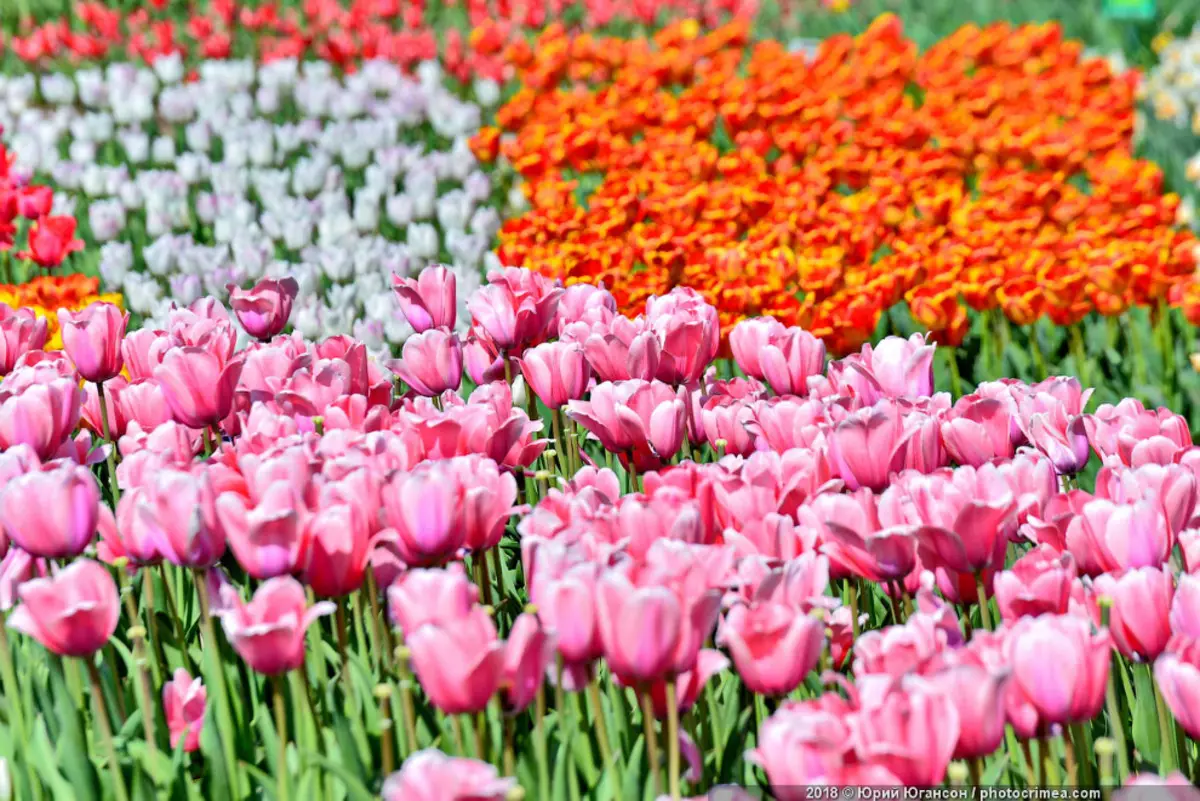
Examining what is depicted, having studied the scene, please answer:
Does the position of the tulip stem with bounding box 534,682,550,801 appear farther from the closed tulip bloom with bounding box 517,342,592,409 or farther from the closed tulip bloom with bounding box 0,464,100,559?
the closed tulip bloom with bounding box 517,342,592,409

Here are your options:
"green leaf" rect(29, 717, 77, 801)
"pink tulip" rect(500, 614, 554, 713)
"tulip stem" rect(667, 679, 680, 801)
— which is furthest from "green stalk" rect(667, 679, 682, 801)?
"green leaf" rect(29, 717, 77, 801)

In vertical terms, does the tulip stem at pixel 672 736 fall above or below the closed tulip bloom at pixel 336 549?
below

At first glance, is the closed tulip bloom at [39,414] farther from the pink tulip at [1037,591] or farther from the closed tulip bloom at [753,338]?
the pink tulip at [1037,591]

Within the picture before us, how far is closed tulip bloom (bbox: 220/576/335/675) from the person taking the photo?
1676 millimetres

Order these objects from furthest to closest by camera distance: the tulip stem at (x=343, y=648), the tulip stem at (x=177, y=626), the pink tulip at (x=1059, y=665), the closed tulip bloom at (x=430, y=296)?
the closed tulip bloom at (x=430, y=296) < the tulip stem at (x=177, y=626) < the tulip stem at (x=343, y=648) < the pink tulip at (x=1059, y=665)

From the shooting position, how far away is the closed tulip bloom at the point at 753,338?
2.80m

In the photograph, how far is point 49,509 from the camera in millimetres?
1889

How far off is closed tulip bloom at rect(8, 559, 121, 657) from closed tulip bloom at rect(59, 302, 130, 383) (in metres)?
0.90

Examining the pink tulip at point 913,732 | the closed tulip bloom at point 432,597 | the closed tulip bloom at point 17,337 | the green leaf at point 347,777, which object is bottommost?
the green leaf at point 347,777

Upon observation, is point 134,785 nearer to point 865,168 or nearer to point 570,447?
point 570,447

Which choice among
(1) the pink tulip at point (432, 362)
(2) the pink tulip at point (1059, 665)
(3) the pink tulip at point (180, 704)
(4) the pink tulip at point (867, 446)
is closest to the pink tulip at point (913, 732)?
(2) the pink tulip at point (1059, 665)

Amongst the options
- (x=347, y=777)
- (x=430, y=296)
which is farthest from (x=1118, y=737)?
(x=430, y=296)

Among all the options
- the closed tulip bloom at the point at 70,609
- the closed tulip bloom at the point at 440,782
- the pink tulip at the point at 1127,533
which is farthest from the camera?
the pink tulip at the point at 1127,533

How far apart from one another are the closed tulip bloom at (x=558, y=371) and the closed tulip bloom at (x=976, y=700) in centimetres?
123
